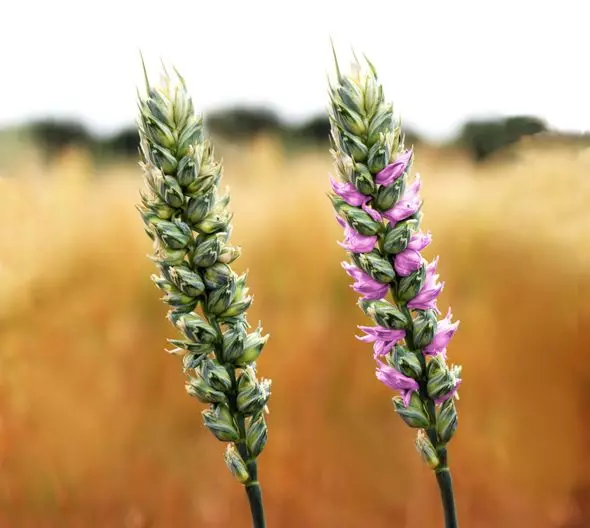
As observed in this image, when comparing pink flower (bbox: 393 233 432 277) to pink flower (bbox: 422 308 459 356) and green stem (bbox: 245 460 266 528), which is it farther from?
green stem (bbox: 245 460 266 528)

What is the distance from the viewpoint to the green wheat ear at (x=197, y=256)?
1615 millimetres

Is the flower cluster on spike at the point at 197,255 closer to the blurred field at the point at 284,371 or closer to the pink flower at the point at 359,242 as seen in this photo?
the pink flower at the point at 359,242

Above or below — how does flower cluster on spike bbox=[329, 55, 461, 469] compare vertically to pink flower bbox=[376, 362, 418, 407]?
above

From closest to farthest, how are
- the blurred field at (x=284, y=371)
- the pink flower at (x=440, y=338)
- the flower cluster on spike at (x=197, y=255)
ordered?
the flower cluster on spike at (x=197, y=255) < the pink flower at (x=440, y=338) < the blurred field at (x=284, y=371)

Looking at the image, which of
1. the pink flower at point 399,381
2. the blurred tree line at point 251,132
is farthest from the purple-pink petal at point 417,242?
the blurred tree line at point 251,132

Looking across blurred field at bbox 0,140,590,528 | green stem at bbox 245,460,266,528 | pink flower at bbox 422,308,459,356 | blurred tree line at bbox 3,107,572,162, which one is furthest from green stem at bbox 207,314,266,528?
blurred tree line at bbox 3,107,572,162

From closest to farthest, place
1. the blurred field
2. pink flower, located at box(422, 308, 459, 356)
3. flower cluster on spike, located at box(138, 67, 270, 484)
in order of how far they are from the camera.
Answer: flower cluster on spike, located at box(138, 67, 270, 484) → pink flower, located at box(422, 308, 459, 356) → the blurred field

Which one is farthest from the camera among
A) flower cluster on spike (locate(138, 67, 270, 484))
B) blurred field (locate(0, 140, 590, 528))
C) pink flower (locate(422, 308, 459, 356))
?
blurred field (locate(0, 140, 590, 528))

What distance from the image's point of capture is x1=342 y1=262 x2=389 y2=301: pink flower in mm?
1699

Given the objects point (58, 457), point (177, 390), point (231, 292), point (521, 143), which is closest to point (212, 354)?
point (231, 292)

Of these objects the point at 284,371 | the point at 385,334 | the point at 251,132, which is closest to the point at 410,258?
the point at 385,334

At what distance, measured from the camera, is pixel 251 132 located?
2559 mm

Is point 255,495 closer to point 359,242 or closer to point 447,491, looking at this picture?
point 447,491

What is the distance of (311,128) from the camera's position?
8.51 feet
